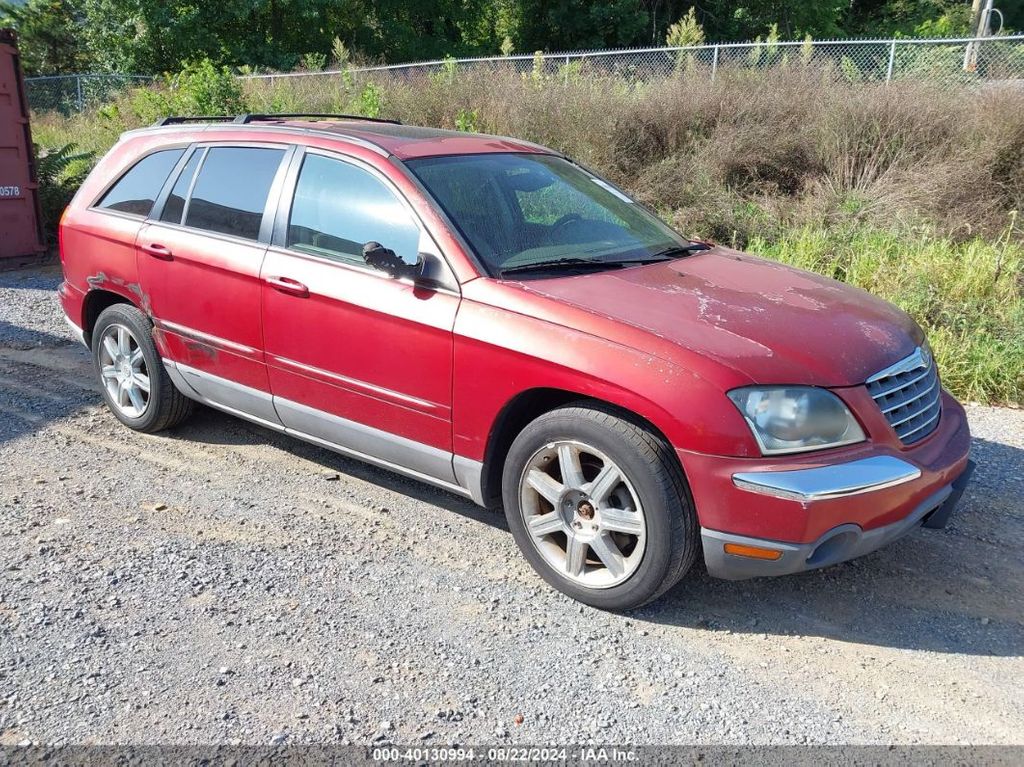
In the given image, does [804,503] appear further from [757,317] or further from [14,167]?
[14,167]

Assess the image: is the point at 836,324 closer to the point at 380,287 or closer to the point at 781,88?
the point at 380,287

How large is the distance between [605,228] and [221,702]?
2.77 m

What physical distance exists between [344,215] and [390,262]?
0.54 m

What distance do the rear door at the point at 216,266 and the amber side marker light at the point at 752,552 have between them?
8.21 ft

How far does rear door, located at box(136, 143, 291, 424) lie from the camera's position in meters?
4.42

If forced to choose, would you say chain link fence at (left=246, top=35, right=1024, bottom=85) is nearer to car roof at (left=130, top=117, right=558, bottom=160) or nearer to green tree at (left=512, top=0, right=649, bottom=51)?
car roof at (left=130, top=117, right=558, bottom=160)

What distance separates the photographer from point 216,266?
4496 millimetres

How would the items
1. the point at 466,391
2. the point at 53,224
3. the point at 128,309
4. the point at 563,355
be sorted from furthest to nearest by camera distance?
the point at 53,224
the point at 128,309
the point at 466,391
the point at 563,355

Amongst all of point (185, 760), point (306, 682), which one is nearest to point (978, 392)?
point (306, 682)

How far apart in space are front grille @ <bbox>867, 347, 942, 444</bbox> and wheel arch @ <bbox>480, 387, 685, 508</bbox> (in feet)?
2.86

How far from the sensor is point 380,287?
3.87 metres

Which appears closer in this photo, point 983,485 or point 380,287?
point 380,287

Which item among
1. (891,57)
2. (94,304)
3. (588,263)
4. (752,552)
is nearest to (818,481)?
(752,552)

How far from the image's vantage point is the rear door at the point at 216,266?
442cm
